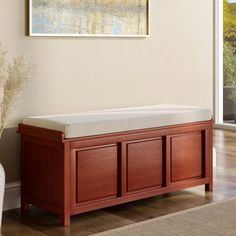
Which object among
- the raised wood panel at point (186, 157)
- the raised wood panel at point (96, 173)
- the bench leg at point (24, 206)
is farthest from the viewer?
the raised wood panel at point (186, 157)

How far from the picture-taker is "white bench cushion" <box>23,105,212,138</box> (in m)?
3.55

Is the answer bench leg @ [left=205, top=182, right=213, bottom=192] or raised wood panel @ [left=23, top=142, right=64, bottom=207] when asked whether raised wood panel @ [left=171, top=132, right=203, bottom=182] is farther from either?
raised wood panel @ [left=23, top=142, right=64, bottom=207]

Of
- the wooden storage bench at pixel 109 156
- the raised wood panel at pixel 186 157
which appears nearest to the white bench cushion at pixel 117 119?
the wooden storage bench at pixel 109 156

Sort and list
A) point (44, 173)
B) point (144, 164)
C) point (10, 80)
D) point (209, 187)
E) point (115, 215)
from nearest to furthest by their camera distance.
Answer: point (10, 80) → point (44, 173) → point (115, 215) → point (144, 164) → point (209, 187)

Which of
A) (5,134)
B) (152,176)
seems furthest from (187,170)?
(5,134)

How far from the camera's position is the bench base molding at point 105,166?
3.56 metres

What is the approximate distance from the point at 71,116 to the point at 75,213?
2.02ft

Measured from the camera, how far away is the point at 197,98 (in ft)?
16.7

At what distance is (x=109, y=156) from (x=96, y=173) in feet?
0.46

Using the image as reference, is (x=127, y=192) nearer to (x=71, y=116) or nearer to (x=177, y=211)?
(x=177, y=211)

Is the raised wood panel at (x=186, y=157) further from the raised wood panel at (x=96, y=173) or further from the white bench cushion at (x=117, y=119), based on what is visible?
the raised wood panel at (x=96, y=173)

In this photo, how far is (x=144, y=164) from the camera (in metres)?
3.95

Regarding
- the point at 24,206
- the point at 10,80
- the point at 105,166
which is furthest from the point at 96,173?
the point at 10,80

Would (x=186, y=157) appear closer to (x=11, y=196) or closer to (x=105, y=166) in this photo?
(x=105, y=166)
